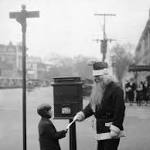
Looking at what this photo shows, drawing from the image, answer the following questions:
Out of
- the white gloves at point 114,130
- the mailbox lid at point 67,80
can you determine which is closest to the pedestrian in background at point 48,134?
the white gloves at point 114,130

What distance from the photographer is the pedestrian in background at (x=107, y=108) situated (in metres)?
5.40

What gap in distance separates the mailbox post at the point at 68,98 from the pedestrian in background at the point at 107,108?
168 centimetres

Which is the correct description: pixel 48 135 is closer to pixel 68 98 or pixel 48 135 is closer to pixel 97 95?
pixel 97 95

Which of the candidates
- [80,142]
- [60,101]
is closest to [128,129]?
[80,142]

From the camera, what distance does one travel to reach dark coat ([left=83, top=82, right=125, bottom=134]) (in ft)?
17.7

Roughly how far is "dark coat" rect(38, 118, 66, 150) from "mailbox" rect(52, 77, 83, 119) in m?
1.25

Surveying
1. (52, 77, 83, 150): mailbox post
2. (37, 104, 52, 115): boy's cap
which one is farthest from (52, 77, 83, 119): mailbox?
(37, 104, 52, 115): boy's cap

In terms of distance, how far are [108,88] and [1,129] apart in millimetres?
7737

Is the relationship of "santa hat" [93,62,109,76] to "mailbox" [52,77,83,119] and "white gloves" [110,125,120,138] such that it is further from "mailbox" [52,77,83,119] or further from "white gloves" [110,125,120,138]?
"mailbox" [52,77,83,119]

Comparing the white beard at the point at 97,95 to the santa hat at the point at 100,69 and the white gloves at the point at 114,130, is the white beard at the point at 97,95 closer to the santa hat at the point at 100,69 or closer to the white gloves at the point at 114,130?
the santa hat at the point at 100,69

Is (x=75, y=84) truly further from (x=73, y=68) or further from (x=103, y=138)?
(x=73, y=68)

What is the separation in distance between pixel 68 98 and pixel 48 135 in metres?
1.45

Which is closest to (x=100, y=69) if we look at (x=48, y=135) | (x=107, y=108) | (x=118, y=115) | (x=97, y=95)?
(x=97, y=95)

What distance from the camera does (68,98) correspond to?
7.45m
